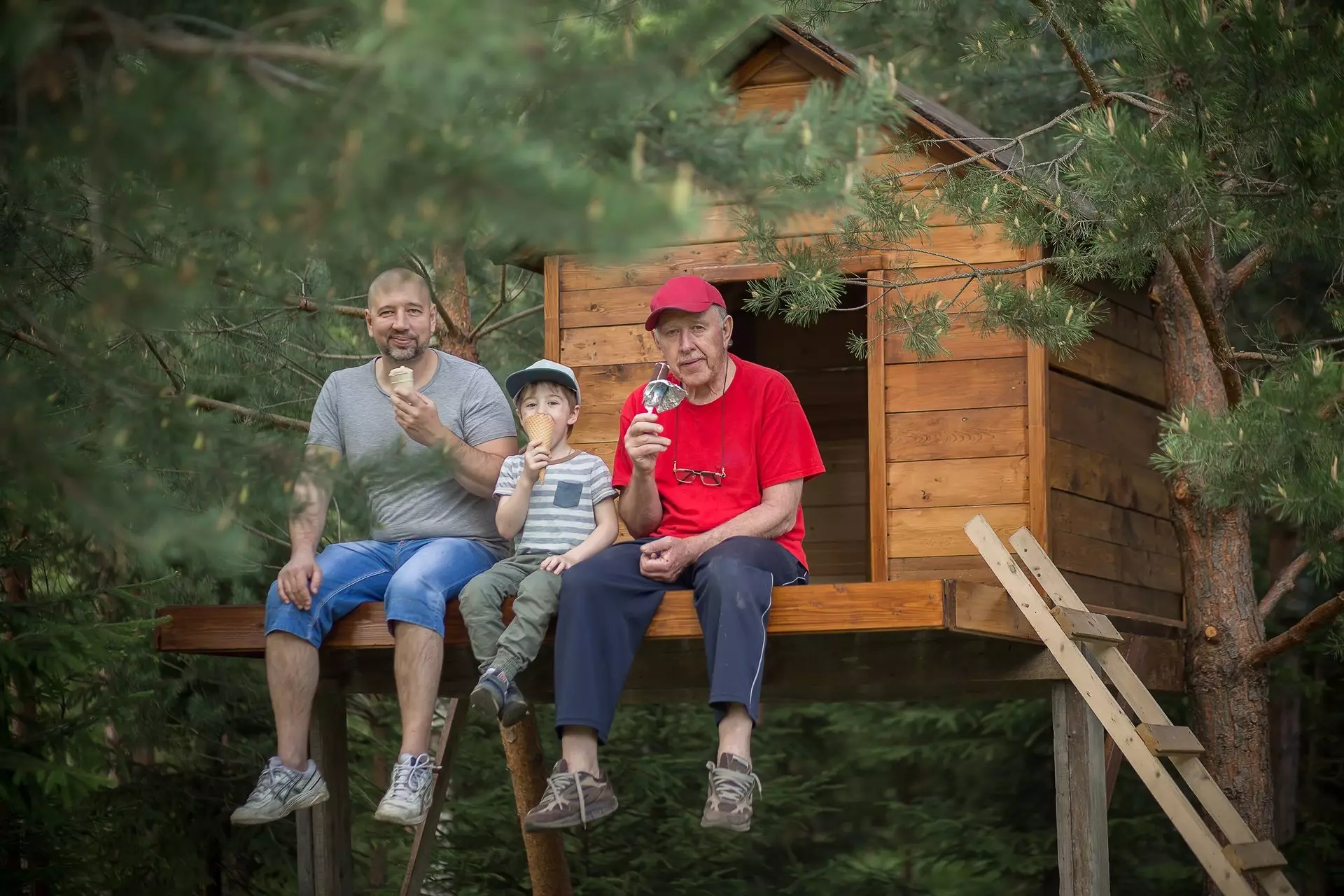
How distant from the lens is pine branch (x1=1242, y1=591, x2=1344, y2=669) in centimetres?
542

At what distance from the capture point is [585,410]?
19.6ft

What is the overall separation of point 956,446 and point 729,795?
6.59 ft

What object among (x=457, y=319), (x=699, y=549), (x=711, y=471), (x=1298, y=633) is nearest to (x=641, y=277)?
(x=457, y=319)

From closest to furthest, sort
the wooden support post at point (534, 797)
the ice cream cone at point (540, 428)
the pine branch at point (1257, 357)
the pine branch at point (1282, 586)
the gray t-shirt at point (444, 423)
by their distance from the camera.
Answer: the ice cream cone at point (540, 428)
the gray t-shirt at point (444, 423)
the pine branch at point (1257, 357)
the pine branch at point (1282, 586)
the wooden support post at point (534, 797)

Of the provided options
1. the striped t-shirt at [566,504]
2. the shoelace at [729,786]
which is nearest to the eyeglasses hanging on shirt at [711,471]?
the striped t-shirt at [566,504]

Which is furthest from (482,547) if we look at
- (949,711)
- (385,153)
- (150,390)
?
(949,711)

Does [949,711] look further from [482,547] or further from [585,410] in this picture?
[482,547]

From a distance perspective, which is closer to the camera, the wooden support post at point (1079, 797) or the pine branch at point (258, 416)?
the wooden support post at point (1079, 797)

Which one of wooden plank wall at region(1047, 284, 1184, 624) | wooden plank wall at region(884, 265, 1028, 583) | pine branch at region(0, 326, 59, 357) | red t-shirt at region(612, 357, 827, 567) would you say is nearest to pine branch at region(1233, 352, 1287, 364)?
wooden plank wall at region(1047, 284, 1184, 624)

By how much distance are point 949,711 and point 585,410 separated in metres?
Result: 3.58

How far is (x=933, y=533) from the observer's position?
5539 mm

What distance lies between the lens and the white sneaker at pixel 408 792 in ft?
13.7

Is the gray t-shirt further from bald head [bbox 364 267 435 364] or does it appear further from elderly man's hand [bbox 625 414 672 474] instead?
elderly man's hand [bbox 625 414 672 474]

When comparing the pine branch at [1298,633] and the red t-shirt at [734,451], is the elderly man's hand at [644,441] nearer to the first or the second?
the red t-shirt at [734,451]
